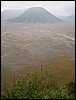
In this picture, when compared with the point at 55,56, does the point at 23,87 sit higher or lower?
higher

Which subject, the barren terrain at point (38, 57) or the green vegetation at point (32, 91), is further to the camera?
the barren terrain at point (38, 57)

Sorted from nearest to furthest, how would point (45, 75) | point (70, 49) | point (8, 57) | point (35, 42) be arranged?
point (45, 75) → point (8, 57) → point (70, 49) → point (35, 42)

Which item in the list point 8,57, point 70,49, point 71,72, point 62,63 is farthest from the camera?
point 70,49

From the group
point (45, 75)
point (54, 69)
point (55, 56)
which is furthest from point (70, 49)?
point (45, 75)

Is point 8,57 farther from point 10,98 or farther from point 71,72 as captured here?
point 10,98

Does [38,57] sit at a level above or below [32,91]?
below

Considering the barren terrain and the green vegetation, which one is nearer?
the green vegetation

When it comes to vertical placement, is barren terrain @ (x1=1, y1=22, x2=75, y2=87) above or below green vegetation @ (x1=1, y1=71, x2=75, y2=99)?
below

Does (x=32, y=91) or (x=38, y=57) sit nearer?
(x=32, y=91)

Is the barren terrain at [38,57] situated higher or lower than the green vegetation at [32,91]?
lower

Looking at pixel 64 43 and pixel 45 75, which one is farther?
pixel 64 43
